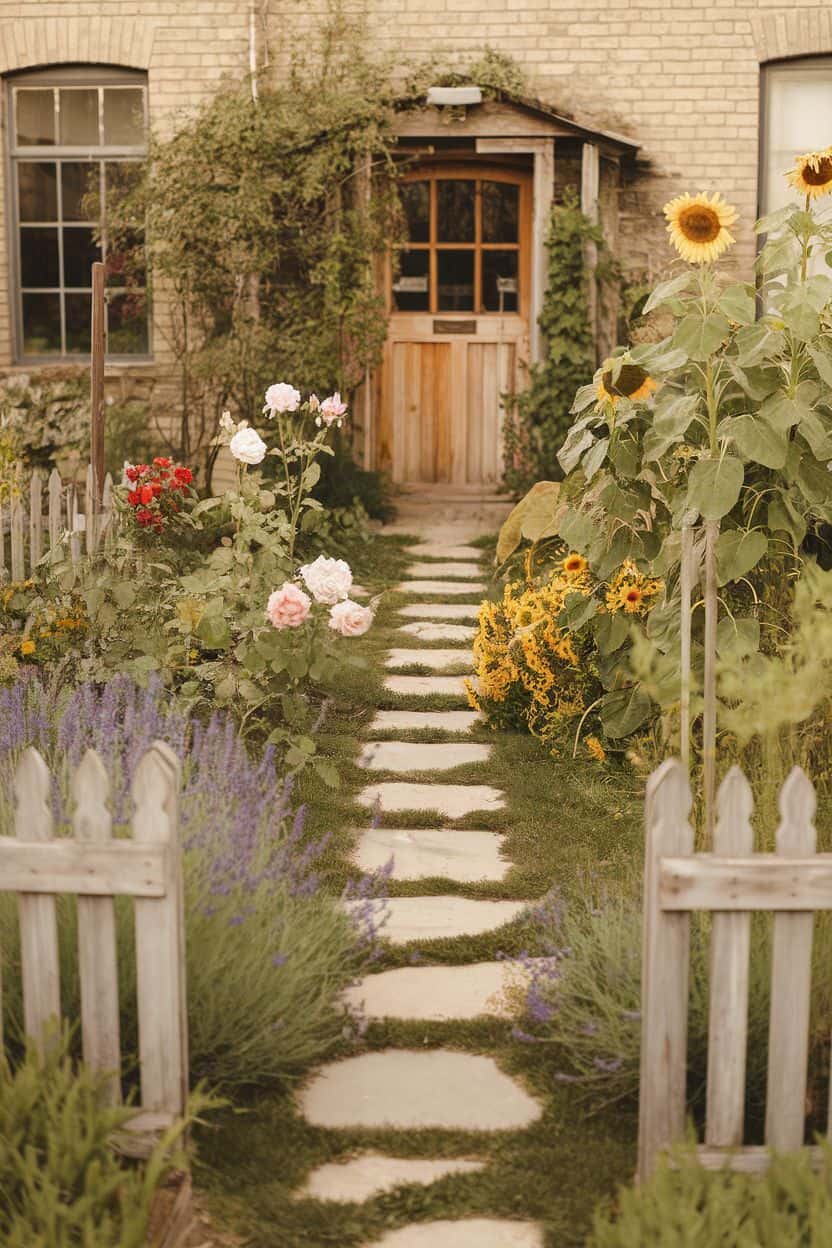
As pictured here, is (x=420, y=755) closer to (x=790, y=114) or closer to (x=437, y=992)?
(x=437, y=992)

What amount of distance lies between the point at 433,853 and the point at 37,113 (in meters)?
7.31

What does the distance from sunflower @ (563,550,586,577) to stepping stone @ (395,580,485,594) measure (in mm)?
2291

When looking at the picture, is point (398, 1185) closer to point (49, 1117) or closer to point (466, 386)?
point (49, 1117)

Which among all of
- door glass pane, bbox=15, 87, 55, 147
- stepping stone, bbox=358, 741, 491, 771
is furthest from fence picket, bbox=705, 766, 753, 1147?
door glass pane, bbox=15, 87, 55, 147

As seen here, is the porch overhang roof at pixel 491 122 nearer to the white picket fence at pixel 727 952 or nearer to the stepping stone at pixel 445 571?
the stepping stone at pixel 445 571

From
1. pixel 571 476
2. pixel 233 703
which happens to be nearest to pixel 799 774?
pixel 571 476

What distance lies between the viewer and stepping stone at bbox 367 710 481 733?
17.3 ft

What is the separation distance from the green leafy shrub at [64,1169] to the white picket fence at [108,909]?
10 centimetres

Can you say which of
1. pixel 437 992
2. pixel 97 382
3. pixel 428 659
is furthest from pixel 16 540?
pixel 437 992

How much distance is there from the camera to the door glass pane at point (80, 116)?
9.70 metres

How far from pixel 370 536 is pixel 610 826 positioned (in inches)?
169

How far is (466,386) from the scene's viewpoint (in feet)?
32.3

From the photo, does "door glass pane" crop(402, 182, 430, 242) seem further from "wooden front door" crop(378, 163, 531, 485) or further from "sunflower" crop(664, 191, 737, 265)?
"sunflower" crop(664, 191, 737, 265)

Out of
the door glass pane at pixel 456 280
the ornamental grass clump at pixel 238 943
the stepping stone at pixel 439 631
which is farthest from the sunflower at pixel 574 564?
the door glass pane at pixel 456 280
